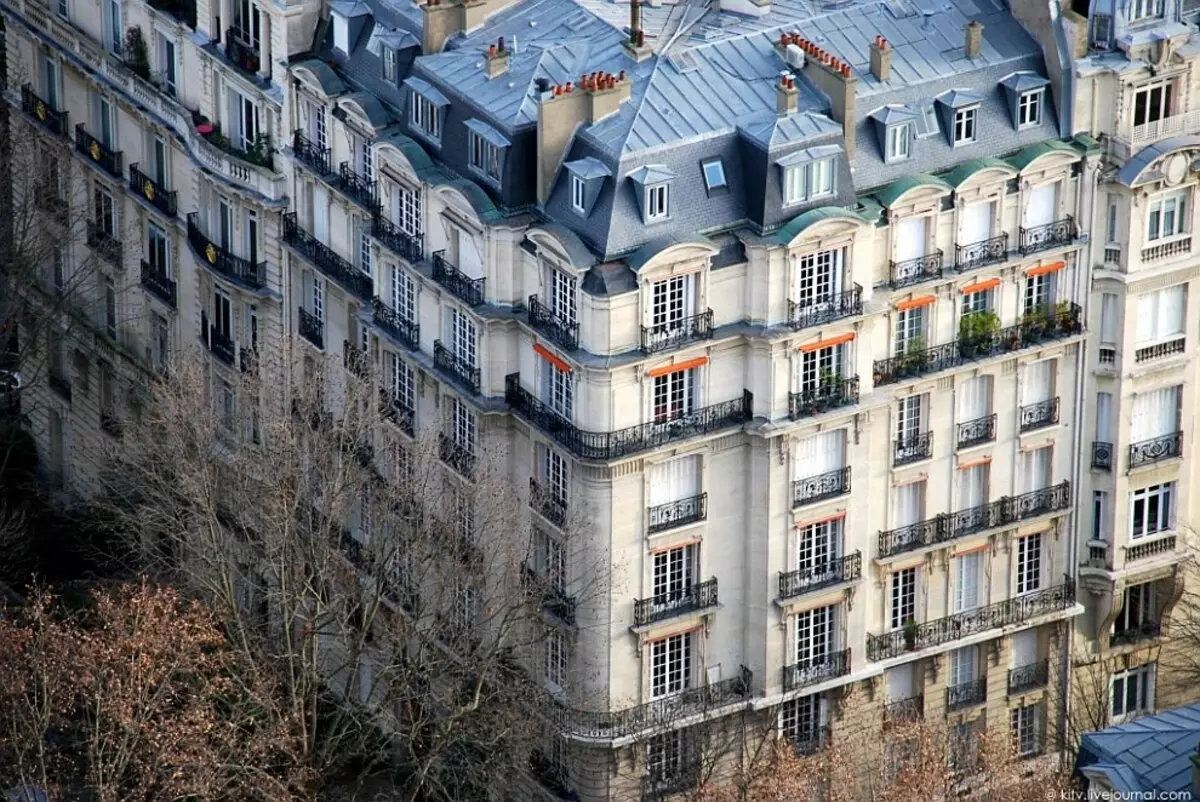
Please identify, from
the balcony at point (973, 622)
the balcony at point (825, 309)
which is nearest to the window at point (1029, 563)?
the balcony at point (973, 622)

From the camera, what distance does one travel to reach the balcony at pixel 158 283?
506 ft

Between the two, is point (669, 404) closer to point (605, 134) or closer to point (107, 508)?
point (605, 134)

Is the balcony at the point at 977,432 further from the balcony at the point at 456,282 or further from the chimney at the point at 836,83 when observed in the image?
the balcony at the point at 456,282

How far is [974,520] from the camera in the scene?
141 meters

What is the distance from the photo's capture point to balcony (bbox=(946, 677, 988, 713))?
5655 inches

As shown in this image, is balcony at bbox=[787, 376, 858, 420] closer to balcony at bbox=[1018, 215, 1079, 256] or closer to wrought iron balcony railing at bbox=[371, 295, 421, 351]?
balcony at bbox=[1018, 215, 1079, 256]

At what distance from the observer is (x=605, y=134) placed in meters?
131

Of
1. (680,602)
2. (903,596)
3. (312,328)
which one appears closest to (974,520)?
(903,596)

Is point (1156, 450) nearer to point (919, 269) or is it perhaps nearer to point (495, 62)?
point (919, 269)

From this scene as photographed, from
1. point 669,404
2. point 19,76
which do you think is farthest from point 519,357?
point 19,76

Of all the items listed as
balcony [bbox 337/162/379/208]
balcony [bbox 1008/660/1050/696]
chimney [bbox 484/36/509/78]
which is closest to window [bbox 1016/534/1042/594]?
balcony [bbox 1008/660/1050/696]

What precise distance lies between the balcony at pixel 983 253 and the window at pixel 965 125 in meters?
3.67

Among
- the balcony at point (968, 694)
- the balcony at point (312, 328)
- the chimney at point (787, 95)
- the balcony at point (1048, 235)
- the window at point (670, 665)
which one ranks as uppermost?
the chimney at point (787, 95)

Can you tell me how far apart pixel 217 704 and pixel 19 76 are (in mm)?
36970
